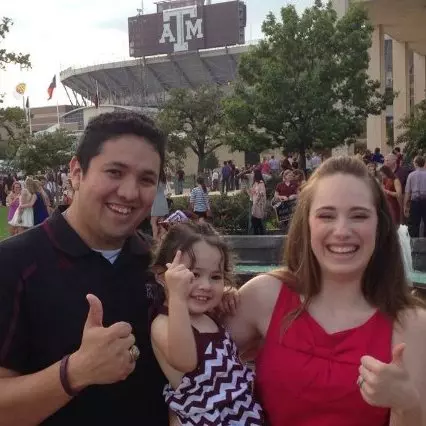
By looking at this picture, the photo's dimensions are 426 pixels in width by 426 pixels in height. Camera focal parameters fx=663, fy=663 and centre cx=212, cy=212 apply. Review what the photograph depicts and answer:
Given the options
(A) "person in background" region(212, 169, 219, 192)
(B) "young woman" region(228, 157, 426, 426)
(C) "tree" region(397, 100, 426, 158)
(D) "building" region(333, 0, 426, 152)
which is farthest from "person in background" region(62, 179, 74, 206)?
(A) "person in background" region(212, 169, 219, 192)

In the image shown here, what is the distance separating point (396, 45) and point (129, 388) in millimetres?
31656

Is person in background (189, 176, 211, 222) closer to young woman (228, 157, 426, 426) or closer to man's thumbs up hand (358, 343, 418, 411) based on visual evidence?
young woman (228, 157, 426, 426)

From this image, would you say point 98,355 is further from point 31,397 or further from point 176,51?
point 176,51

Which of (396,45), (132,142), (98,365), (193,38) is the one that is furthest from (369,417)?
(193,38)

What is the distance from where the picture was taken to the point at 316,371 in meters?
2.32

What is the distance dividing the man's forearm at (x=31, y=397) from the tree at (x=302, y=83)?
17.3 m

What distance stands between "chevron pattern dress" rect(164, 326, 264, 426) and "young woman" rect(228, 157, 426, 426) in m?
0.07

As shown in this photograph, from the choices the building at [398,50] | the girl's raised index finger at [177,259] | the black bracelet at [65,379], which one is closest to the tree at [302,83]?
the building at [398,50]

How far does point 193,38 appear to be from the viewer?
305 feet

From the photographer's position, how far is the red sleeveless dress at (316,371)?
7.46ft

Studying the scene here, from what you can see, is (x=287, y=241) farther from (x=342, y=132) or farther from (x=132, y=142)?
(x=342, y=132)

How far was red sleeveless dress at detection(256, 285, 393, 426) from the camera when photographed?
227 cm

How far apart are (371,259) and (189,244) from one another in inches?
27.8

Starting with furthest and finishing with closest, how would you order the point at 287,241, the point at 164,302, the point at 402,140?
the point at 402,140
the point at 287,241
the point at 164,302
